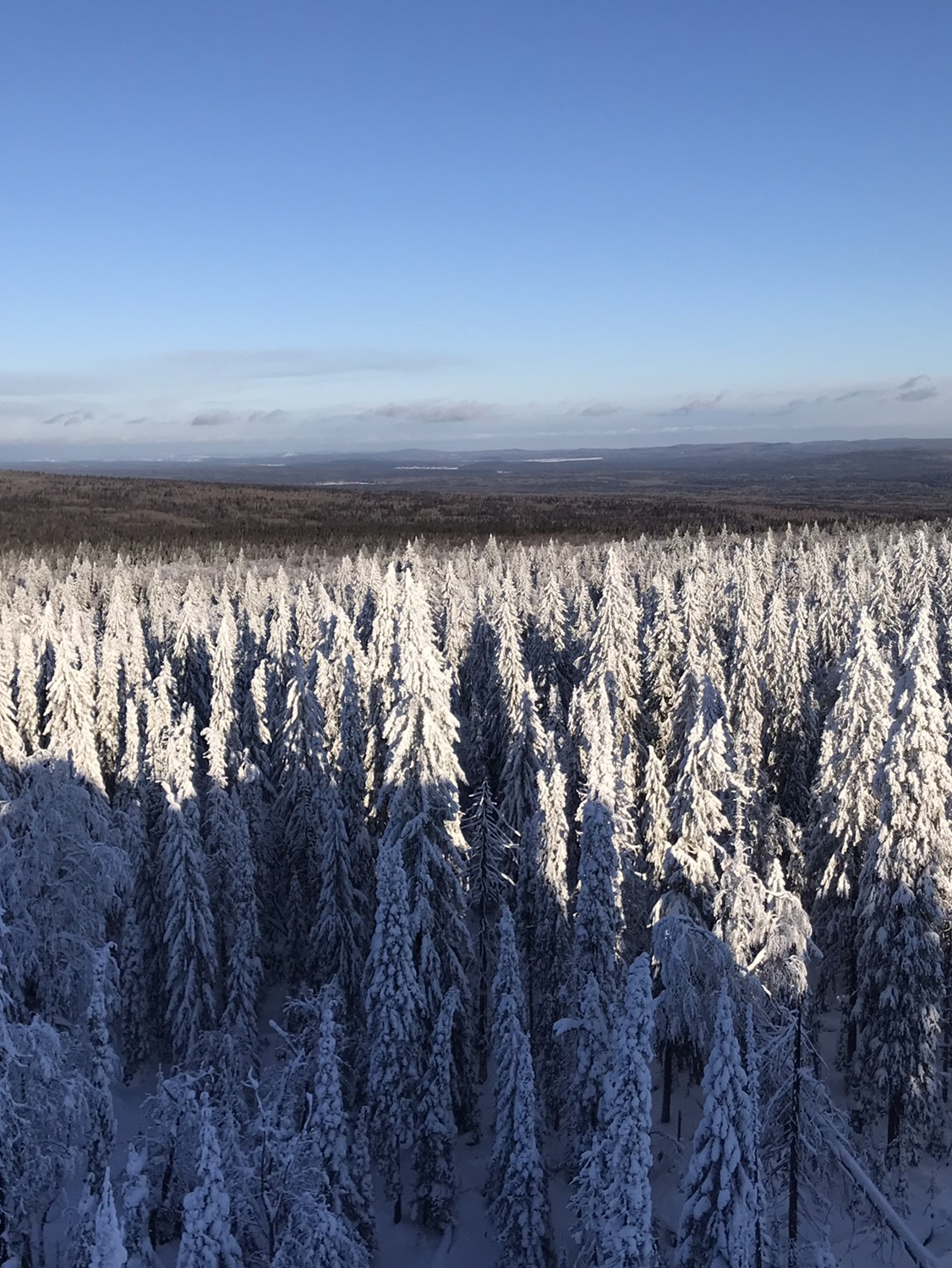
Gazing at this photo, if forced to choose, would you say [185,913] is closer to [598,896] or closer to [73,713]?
[73,713]

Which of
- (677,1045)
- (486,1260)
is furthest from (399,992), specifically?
(677,1045)

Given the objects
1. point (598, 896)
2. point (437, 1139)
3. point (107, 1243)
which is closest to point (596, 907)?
point (598, 896)

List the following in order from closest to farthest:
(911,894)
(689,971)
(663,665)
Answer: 1. (689,971)
2. (911,894)
3. (663,665)

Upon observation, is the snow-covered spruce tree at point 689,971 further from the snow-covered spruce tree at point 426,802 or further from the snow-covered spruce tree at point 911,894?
the snow-covered spruce tree at point 426,802

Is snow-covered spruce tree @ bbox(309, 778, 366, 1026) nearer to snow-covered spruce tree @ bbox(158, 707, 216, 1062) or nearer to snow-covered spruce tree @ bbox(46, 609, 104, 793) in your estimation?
snow-covered spruce tree @ bbox(158, 707, 216, 1062)

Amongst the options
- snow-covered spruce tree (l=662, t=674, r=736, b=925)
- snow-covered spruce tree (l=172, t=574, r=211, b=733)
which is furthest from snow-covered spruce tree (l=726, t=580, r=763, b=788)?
snow-covered spruce tree (l=172, t=574, r=211, b=733)

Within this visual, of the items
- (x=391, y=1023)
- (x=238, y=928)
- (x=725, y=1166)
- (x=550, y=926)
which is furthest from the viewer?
(x=238, y=928)
